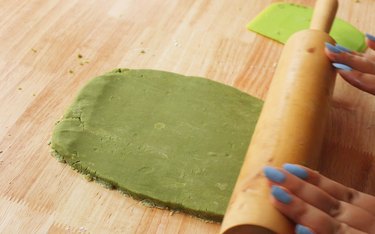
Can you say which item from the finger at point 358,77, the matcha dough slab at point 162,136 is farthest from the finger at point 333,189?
the finger at point 358,77

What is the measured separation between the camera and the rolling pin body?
68cm

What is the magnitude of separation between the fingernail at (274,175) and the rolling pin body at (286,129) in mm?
12

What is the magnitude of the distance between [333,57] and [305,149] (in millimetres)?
297

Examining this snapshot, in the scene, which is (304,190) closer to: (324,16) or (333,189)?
(333,189)

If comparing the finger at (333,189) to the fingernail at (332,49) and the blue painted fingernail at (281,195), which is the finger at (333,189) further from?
the fingernail at (332,49)

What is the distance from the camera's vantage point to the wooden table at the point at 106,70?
89 cm

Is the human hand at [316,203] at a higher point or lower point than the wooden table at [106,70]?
higher

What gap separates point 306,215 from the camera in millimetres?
688

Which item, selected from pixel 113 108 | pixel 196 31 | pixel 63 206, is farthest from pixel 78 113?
pixel 196 31

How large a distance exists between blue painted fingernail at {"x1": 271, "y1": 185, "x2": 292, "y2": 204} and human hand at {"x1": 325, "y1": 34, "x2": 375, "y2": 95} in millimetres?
414

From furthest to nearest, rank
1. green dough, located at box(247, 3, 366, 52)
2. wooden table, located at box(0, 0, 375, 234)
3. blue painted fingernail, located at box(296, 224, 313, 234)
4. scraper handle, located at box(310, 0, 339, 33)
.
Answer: green dough, located at box(247, 3, 366, 52)
scraper handle, located at box(310, 0, 339, 33)
wooden table, located at box(0, 0, 375, 234)
blue painted fingernail, located at box(296, 224, 313, 234)

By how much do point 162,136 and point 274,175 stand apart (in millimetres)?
341

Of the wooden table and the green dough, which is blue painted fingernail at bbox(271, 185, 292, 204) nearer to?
the wooden table

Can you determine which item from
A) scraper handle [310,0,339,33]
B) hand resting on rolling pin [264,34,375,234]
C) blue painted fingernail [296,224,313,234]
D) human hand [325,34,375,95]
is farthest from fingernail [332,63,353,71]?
blue painted fingernail [296,224,313,234]
